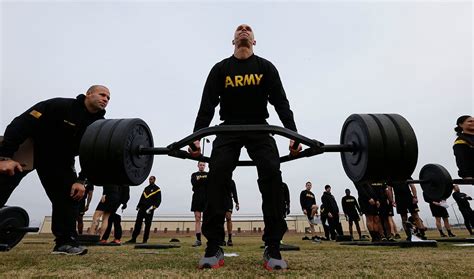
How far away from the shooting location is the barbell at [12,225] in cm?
382

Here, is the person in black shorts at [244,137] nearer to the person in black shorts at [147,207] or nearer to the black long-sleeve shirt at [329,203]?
the person in black shorts at [147,207]

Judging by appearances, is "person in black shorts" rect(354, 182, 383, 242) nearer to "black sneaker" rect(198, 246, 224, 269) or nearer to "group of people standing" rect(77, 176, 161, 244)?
"group of people standing" rect(77, 176, 161, 244)

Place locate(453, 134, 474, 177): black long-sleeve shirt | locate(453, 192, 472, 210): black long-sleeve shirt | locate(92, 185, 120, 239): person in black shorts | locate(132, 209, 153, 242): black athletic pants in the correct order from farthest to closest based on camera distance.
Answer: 1. locate(453, 192, 472, 210): black long-sleeve shirt
2. locate(132, 209, 153, 242): black athletic pants
3. locate(92, 185, 120, 239): person in black shorts
4. locate(453, 134, 474, 177): black long-sleeve shirt

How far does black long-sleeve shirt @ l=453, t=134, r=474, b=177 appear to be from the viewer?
4.09 metres

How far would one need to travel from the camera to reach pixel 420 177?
13.0ft

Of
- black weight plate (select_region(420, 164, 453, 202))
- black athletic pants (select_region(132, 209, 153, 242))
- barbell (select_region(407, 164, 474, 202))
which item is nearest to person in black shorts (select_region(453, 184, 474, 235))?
barbell (select_region(407, 164, 474, 202))

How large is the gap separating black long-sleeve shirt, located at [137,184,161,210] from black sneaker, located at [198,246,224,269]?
660 cm

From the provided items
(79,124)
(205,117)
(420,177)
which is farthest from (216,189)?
(420,177)

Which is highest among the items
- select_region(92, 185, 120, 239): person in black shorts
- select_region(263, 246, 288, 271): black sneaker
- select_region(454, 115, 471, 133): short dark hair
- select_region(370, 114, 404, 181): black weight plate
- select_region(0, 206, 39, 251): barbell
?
select_region(454, 115, 471, 133): short dark hair

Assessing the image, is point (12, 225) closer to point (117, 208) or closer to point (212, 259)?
point (212, 259)

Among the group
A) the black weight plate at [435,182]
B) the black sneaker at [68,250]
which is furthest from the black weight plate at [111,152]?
the black weight plate at [435,182]

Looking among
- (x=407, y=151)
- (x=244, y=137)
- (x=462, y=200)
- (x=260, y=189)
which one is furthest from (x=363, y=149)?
(x=462, y=200)

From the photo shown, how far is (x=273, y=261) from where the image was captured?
7.86 feet

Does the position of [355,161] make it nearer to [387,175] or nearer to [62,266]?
[387,175]
